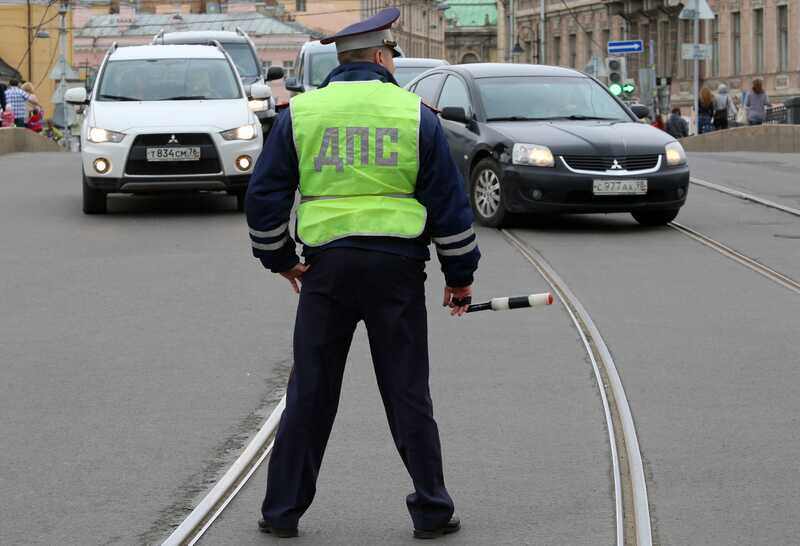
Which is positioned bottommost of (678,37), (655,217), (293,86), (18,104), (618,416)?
(618,416)

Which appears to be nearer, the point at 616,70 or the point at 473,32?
the point at 616,70

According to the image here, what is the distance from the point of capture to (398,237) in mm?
5555

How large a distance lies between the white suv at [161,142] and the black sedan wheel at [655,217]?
386cm

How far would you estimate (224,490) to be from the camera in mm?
6387

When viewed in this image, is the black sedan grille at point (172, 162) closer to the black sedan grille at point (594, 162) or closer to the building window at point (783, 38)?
the black sedan grille at point (594, 162)

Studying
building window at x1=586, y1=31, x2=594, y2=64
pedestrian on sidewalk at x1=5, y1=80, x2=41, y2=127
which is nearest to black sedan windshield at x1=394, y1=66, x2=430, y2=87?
pedestrian on sidewalk at x1=5, y1=80, x2=41, y2=127

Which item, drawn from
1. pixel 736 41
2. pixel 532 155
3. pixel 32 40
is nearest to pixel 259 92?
pixel 532 155

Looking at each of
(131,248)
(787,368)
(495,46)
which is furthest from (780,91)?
(495,46)

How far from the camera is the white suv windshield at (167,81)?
18.5m

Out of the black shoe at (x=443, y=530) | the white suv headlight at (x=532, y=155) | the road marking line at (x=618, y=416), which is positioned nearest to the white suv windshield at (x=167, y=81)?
the white suv headlight at (x=532, y=155)

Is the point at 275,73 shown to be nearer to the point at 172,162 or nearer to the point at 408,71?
the point at 408,71

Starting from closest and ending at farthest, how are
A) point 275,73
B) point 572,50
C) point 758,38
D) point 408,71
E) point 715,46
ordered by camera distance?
point 408,71 < point 275,73 < point 758,38 < point 715,46 < point 572,50

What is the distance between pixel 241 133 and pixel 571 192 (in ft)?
12.0

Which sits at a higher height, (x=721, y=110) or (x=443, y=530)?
(x=721, y=110)
